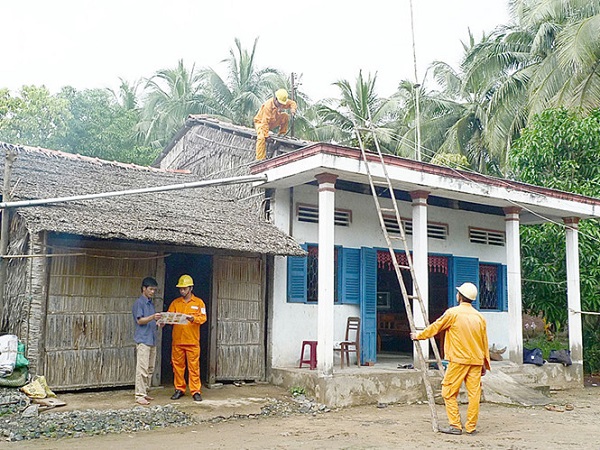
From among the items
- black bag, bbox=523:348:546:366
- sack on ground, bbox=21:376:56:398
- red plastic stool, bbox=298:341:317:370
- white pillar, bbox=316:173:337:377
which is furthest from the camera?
black bag, bbox=523:348:546:366

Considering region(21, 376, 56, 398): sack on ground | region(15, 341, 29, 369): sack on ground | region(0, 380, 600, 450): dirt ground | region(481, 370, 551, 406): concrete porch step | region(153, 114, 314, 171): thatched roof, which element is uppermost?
region(153, 114, 314, 171): thatched roof

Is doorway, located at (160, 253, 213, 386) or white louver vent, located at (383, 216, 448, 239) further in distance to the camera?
white louver vent, located at (383, 216, 448, 239)

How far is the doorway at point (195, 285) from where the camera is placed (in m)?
10.1

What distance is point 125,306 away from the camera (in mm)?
8594

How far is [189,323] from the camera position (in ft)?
27.2

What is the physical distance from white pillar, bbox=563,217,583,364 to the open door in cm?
593

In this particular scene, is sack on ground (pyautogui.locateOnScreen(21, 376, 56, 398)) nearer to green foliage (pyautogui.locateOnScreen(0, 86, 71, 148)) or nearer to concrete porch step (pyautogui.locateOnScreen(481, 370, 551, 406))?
concrete porch step (pyautogui.locateOnScreen(481, 370, 551, 406))

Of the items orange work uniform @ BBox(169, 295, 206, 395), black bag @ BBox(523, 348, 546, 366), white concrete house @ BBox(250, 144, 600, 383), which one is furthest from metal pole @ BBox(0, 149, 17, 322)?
black bag @ BBox(523, 348, 546, 366)

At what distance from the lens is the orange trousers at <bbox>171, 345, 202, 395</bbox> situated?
8.24m

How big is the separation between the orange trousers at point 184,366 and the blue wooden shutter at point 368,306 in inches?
127

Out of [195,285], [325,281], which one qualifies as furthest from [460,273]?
[195,285]

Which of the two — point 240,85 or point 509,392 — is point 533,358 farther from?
point 240,85

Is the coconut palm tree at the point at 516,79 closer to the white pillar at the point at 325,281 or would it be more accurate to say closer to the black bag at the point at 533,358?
the black bag at the point at 533,358

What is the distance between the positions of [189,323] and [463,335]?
3.42 metres
